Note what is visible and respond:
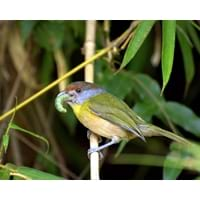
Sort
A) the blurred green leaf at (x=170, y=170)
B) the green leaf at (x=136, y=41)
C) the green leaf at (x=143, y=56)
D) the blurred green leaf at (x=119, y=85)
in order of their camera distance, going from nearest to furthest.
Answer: the green leaf at (x=136, y=41) < the blurred green leaf at (x=170, y=170) < the blurred green leaf at (x=119, y=85) < the green leaf at (x=143, y=56)

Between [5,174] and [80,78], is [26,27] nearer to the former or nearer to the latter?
[80,78]

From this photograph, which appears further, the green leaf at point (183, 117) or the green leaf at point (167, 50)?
the green leaf at point (183, 117)

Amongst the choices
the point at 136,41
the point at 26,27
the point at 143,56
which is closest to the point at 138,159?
the point at 143,56

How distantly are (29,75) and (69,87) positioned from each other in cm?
72

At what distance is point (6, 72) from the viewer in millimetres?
2893

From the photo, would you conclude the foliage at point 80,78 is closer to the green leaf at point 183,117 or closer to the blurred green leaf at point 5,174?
the green leaf at point 183,117

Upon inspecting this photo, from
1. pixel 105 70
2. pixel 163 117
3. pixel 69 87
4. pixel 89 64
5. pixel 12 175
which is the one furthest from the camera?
pixel 105 70

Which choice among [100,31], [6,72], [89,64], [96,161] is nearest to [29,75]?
[6,72]

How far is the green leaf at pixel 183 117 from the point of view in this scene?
2.29 m

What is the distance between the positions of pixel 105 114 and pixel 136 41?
1.71 feet

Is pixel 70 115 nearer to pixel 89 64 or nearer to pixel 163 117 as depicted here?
pixel 163 117

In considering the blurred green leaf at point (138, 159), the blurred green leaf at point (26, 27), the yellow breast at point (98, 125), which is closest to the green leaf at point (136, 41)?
the yellow breast at point (98, 125)

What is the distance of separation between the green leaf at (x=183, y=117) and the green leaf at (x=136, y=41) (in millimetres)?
654

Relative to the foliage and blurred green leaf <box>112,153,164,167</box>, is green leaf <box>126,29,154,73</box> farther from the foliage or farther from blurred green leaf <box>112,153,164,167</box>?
blurred green leaf <box>112,153,164,167</box>
